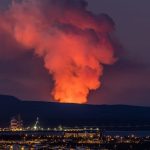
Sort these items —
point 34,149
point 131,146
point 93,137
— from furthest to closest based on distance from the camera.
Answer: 1. point 93,137
2. point 131,146
3. point 34,149

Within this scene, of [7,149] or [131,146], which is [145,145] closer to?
[131,146]

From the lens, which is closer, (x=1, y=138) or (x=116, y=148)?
(x=116, y=148)

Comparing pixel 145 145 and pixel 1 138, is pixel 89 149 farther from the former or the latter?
pixel 1 138

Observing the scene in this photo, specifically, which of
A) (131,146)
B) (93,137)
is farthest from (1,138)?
(131,146)

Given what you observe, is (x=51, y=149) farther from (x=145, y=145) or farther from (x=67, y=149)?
(x=145, y=145)

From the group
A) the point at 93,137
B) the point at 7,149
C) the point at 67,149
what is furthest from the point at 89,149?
the point at 93,137

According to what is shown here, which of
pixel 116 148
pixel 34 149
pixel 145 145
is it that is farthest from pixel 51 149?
pixel 145 145

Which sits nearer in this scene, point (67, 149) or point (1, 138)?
point (67, 149)

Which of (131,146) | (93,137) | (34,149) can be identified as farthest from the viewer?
(93,137)
